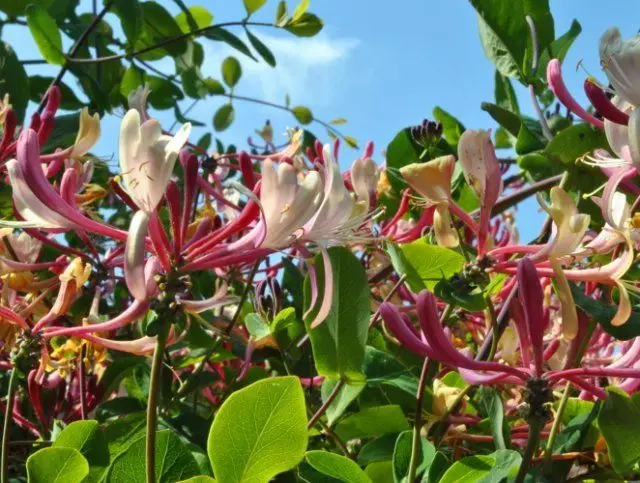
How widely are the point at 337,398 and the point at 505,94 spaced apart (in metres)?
0.59

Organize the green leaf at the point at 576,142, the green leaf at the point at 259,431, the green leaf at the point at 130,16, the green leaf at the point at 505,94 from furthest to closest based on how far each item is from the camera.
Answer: the green leaf at the point at 130,16 < the green leaf at the point at 505,94 < the green leaf at the point at 576,142 < the green leaf at the point at 259,431

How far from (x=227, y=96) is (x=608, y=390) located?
69.5 inches

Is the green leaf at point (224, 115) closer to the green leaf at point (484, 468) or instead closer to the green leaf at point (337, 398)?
the green leaf at point (337, 398)

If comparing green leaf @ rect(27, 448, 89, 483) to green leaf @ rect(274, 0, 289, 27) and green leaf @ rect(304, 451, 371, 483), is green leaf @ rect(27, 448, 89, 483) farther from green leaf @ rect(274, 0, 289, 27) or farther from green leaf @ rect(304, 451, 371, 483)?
green leaf @ rect(274, 0, 289, 27)

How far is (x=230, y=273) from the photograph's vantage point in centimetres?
116

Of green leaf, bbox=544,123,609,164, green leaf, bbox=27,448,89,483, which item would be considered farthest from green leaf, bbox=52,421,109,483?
green leaf, bbox=544,123,609,164

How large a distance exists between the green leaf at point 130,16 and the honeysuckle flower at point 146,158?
0.93 metres

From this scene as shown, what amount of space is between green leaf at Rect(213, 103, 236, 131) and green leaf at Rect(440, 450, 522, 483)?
5.72 feet

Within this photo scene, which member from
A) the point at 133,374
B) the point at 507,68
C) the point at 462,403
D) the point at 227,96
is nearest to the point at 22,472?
the point at 133,374

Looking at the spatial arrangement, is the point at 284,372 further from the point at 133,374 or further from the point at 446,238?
the point at 446,238

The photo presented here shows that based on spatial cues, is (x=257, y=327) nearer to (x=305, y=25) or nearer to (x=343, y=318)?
(x=343, y=318)

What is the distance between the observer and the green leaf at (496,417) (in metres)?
0.79

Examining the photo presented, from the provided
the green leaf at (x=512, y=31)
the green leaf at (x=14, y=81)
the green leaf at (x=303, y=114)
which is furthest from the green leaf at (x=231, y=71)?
the green leaf at (x=512, y=31)

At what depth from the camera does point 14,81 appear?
51.5 inches
